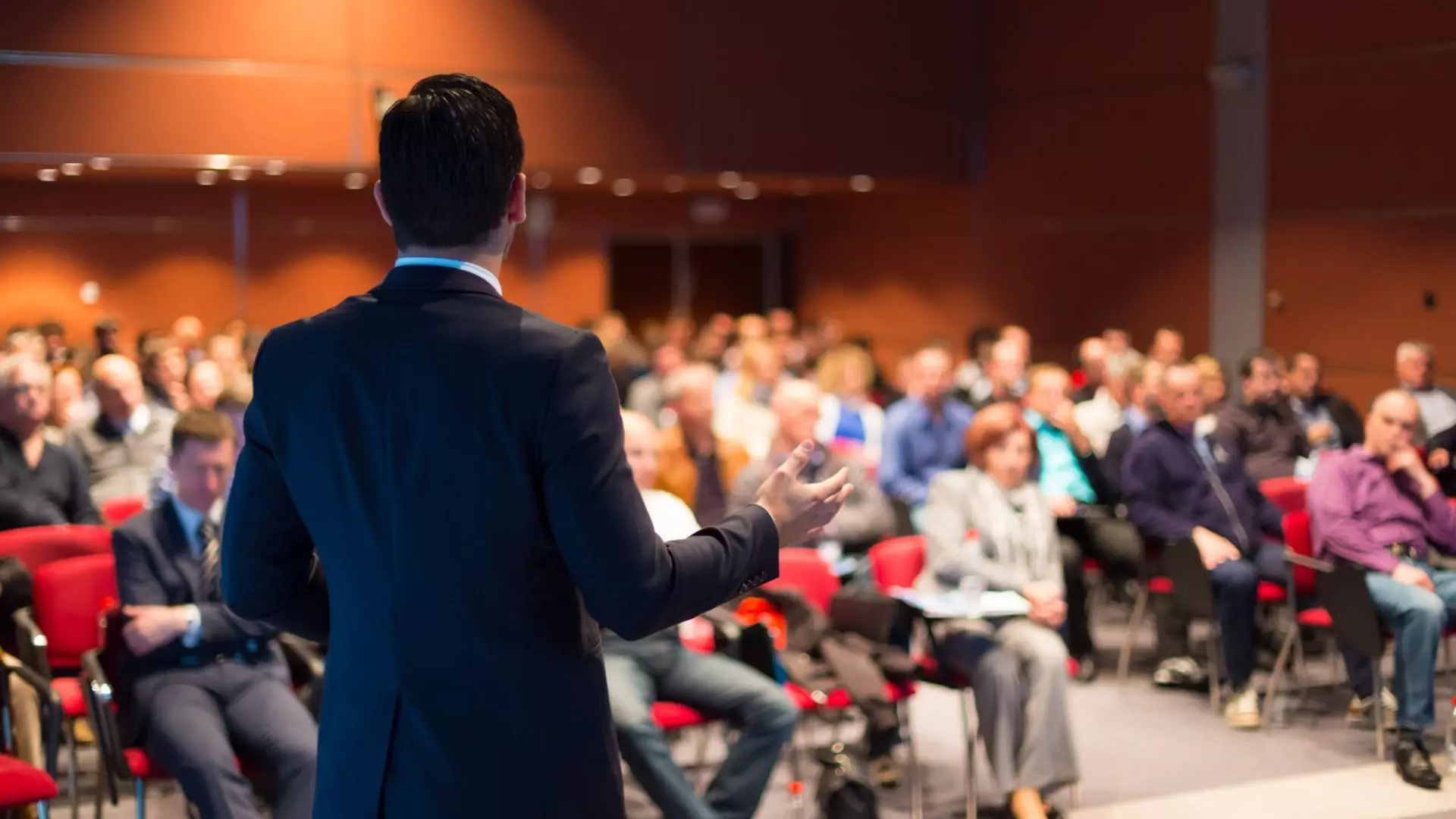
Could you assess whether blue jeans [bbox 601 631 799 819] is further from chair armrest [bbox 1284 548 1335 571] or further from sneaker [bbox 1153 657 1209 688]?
sneaker [bbox 1153 657 1209 688]

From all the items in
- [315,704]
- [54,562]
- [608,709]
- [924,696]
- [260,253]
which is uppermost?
[260,253]

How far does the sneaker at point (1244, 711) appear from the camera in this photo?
249 inches

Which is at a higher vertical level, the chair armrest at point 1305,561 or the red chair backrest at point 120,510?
the red chair backrest at point 120,510

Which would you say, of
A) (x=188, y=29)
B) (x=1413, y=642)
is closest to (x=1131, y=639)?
(x=1413, y=642)

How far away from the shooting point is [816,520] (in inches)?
69.1

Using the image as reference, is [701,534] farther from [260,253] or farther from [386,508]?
[260,253]

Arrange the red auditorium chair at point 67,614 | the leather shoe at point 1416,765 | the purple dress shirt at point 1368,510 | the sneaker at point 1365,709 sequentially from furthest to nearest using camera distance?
the sneaker at point 1365,709, the purple dress shirt at point 1368,510, the leather shoe at point 1416,765, the red auditorium chair at point 67,614

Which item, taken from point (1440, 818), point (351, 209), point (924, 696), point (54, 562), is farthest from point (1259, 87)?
point (54, 562)

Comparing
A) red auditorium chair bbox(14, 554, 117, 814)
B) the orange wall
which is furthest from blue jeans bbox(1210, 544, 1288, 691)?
red auditorium chair bbox(14, 554, 117, 814)

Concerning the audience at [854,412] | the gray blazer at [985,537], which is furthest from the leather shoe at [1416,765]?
the audience at [854,412]

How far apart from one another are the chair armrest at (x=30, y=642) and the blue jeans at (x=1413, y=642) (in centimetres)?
483

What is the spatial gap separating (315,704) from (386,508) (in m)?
3.18

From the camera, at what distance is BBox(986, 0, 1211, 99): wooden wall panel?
A: 12.0 meters

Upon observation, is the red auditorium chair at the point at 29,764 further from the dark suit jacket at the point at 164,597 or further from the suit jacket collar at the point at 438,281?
the suit jacket collar at the point at 438,281
